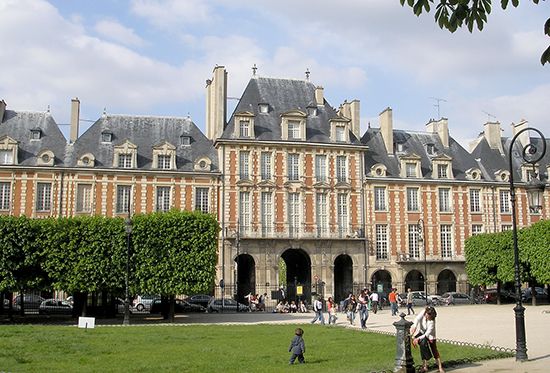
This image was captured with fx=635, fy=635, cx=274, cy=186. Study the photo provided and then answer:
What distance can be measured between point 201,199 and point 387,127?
49.6 feet

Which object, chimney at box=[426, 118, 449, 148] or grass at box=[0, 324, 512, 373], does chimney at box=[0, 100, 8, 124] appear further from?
chimney at box=[426, 118, 449, 148]

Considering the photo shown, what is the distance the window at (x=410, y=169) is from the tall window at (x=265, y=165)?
33.5 ft

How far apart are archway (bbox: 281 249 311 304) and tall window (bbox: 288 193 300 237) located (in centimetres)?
154

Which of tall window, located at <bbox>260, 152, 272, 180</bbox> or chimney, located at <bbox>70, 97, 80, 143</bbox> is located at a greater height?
chimney, located at <bbox>70, 97, 80, 143</bbox>

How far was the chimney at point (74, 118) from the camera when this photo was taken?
136ft

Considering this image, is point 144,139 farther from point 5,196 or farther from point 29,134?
point 5,196

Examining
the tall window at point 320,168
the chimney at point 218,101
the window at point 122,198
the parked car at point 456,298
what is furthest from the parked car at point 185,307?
the parked car at point 456,298

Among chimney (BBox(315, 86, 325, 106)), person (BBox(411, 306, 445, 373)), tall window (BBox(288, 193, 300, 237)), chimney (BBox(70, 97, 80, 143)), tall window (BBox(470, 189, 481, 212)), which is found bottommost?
person (BBox(411, 306, 445, 373))

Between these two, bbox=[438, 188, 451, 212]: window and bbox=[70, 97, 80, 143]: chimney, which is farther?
bbox=[438, 188, 451, 212]: window

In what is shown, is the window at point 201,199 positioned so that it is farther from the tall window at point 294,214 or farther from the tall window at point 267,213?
the tall window at point 294,214

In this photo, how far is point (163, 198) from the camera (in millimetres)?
41000

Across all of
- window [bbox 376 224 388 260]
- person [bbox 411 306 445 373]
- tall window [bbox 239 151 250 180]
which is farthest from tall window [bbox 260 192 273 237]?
person [bbox 411 306 445 373]

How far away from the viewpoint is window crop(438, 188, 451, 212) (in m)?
45.7

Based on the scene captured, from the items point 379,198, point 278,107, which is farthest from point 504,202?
point 278,107
